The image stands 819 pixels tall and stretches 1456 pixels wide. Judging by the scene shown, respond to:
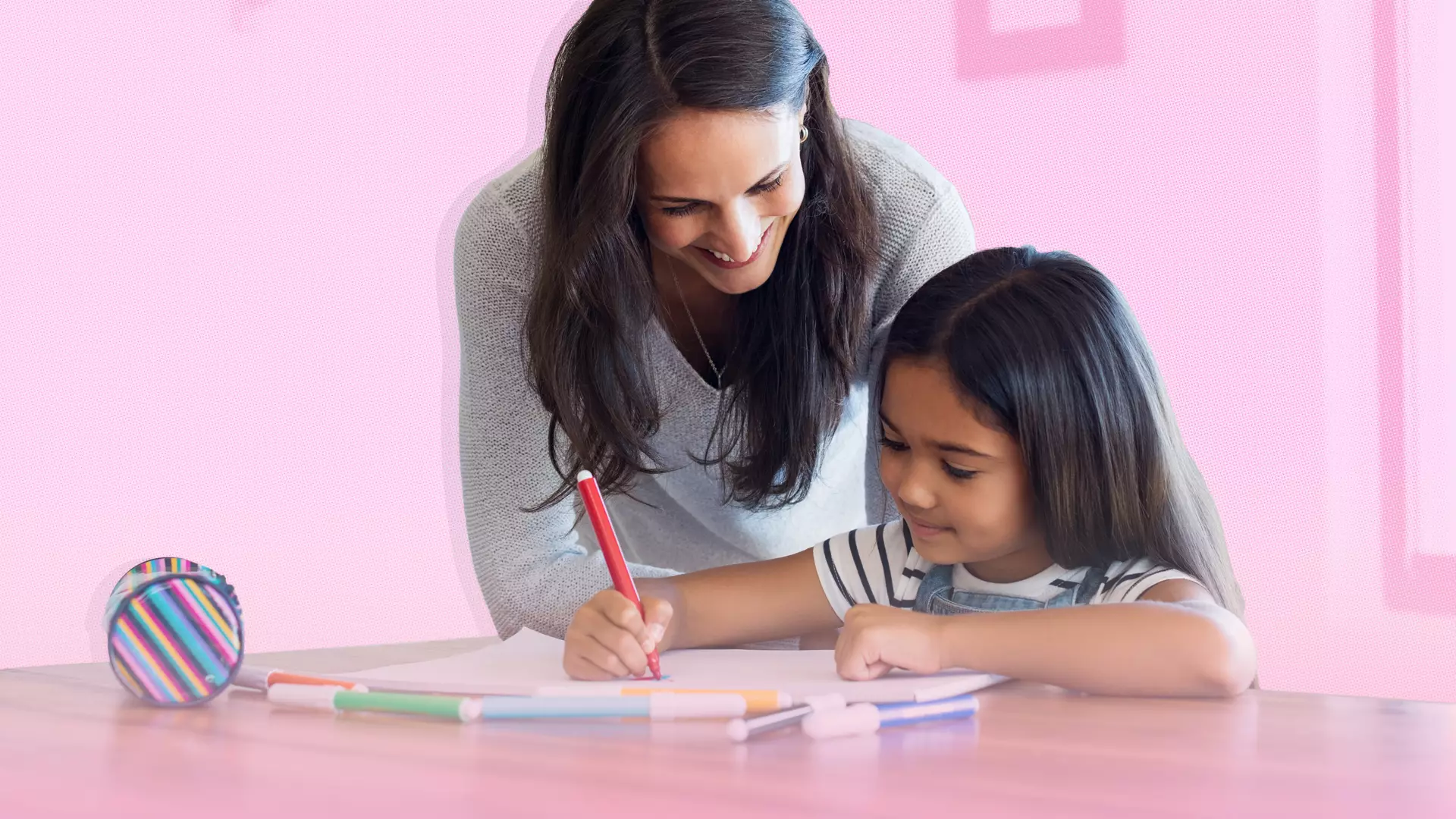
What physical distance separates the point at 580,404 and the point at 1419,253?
1274 millimetres

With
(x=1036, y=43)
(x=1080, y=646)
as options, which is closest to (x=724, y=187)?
(x=1080, y=646)

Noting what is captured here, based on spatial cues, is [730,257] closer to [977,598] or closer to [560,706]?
[977,598]

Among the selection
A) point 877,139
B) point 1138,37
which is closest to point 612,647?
point 877,139

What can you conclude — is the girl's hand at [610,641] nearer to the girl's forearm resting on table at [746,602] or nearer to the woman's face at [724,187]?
the girl's forearm resting on table at [746,602]

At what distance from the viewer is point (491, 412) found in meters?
1.14

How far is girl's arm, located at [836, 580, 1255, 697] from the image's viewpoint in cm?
72

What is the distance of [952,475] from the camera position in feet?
3.11

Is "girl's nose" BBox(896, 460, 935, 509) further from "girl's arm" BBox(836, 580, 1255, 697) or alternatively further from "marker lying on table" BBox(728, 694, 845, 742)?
"marker lying on table" BBox(728, 694, 845, 742)

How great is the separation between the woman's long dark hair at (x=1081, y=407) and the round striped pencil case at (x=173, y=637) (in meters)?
0.50

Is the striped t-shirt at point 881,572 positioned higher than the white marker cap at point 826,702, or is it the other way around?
the white marker cap at point 826,702

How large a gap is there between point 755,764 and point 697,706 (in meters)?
0.11

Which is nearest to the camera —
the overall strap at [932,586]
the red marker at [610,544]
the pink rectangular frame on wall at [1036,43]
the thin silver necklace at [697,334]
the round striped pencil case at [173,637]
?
the round striped pencil case at [173,637]

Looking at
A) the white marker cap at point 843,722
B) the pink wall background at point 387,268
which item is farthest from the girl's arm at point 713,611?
the pink wall background at point 387,268

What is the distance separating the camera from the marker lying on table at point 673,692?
2.17 ft
